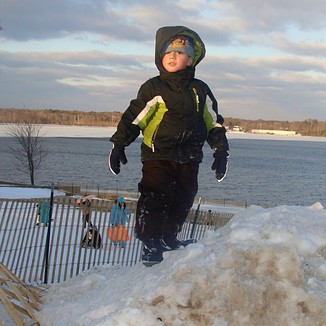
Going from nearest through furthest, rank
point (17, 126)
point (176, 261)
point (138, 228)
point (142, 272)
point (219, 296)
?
point (219, 296), point (176, 261), point (142, 272), point (138, 228), point (17, 126)

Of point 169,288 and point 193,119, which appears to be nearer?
point 169,288

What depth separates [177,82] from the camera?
4.48 m

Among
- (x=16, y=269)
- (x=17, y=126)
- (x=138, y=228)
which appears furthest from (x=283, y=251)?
(x=17, y=126)

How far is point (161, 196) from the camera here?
4395 mm

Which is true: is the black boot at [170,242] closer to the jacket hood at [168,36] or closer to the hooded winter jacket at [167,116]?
the hooded winter jacket at [167,116]

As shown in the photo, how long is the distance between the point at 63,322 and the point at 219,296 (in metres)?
1.06

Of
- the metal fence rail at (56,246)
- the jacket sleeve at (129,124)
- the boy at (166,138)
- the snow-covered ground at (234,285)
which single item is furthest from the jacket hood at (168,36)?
the metal fence rail at (56,246)

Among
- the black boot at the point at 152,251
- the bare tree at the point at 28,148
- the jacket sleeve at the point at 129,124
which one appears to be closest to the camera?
the black boot at the point at 152,251

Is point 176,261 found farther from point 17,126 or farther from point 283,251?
point 17,126

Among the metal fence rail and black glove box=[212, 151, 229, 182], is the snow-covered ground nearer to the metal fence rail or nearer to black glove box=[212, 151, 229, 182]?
black glove box=[212, 151, 229, 182]

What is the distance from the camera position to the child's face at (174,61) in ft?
14.7

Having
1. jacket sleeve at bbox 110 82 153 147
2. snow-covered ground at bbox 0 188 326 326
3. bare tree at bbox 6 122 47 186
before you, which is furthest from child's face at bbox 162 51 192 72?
bare tree at bbox 6 122 47 186

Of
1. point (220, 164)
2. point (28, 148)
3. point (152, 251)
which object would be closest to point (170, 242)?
point (152, 251)

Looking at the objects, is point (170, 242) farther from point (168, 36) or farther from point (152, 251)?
point (168, 36)
